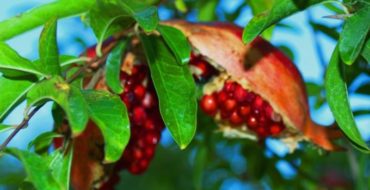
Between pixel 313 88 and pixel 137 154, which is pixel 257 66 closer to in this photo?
pixel 137 154

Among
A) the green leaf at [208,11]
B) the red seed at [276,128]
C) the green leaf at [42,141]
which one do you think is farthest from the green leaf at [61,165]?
the green leaf at [208,11]

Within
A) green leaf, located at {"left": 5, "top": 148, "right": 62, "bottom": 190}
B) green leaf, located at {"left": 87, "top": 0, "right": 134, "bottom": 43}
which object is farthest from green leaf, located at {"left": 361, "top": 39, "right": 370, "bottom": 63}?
green leaf, located at {"left": 5, "top": 148, "right": 62, "bottom": 190}

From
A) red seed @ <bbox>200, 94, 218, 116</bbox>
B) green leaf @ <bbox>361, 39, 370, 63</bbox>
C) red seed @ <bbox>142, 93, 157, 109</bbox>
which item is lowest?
red seed @ <bbox>200, 94, 218, 116</bbox>

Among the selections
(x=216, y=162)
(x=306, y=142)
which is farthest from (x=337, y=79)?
(x=216, y=162)

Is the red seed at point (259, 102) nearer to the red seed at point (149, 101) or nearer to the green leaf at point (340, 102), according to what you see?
the red seed at point (149, 101)

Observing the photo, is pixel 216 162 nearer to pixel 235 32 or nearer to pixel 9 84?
pixel 235 32

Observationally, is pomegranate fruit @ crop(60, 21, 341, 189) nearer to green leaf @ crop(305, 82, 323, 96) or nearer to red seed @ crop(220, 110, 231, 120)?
red seed @ crop(220, 110, 231, 120)

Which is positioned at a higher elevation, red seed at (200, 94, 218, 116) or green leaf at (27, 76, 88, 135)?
green leaf at (27, 76, 88, 135)
